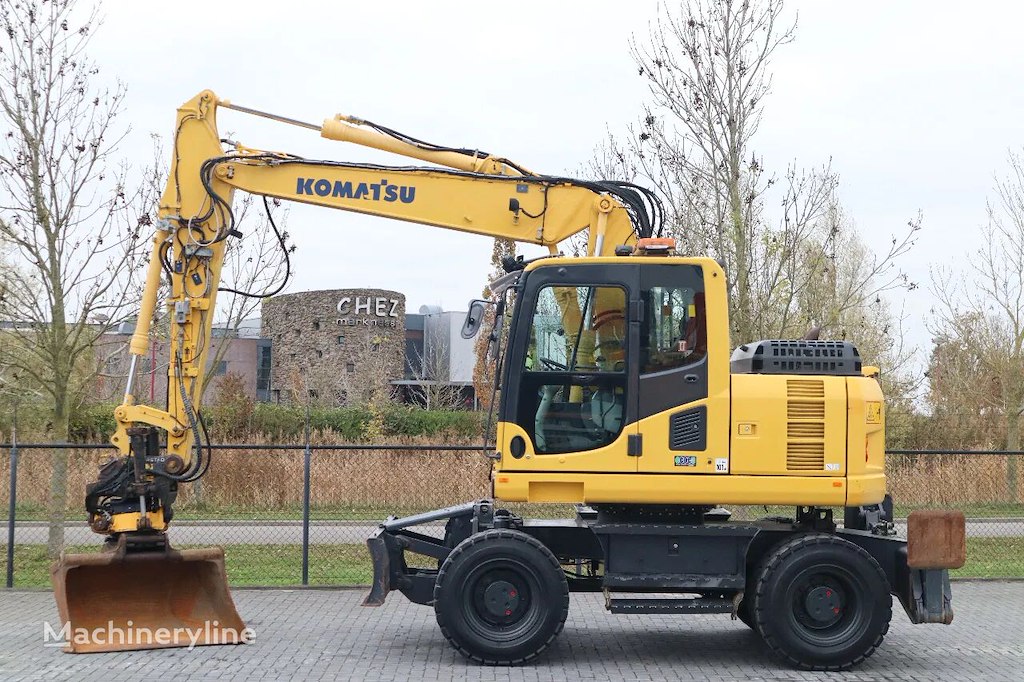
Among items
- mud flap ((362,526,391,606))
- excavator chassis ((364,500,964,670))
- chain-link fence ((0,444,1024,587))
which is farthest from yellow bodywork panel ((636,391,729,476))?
chain-link fence ((0,444,1024,587))

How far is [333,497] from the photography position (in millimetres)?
16938

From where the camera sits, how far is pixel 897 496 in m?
17.0

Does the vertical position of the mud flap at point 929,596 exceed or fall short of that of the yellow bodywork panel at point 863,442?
it falls short

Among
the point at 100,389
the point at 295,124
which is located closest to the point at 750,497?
the point at 295,124

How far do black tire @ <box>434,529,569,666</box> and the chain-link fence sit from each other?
5.59m

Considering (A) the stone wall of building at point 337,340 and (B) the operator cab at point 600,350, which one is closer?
(B) the operator cab at point 600,350

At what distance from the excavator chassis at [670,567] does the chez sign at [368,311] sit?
31.9m

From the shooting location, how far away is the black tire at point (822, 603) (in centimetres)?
907

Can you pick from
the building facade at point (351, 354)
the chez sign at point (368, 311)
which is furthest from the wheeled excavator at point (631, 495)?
the chez sign at point (368, 311)

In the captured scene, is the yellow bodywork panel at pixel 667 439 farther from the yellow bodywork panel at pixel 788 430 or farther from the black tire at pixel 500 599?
the black tire at pixel 500 599

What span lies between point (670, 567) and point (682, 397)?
1.37 m

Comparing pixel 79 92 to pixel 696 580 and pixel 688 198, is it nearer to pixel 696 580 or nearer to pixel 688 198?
pixel 688 198

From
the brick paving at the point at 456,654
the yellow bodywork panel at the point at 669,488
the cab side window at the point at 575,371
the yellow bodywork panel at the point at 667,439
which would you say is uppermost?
the cab side window at the point at 575,371

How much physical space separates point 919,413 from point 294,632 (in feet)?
74.0
